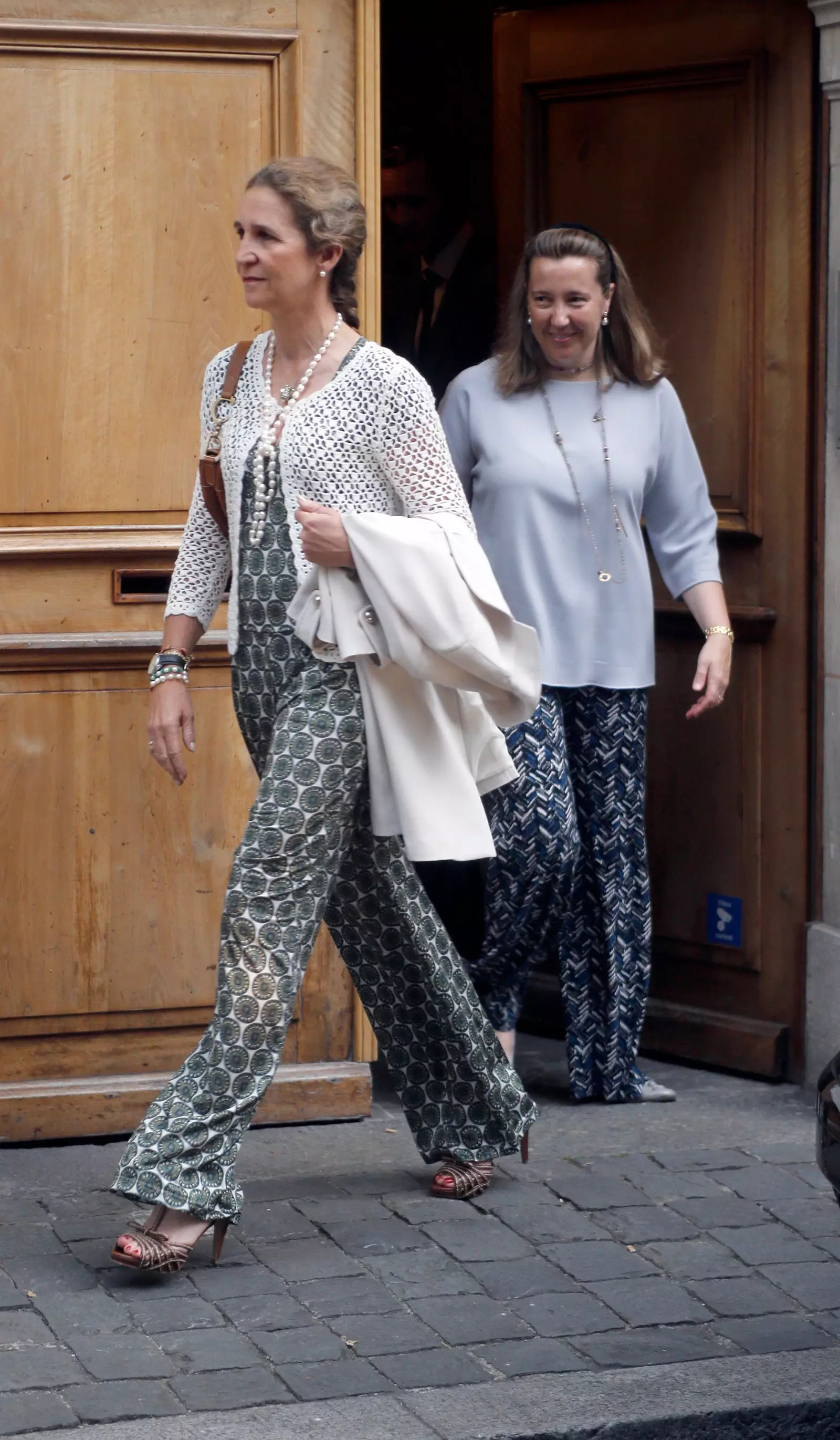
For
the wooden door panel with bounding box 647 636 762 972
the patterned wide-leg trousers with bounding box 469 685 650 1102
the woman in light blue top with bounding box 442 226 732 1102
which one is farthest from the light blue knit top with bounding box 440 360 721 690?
the wooden door panel with bounding box 647 636 762 972

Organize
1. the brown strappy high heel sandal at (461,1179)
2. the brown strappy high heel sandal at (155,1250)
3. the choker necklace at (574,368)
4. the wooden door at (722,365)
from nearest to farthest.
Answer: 1. the brown strappy high heel sandal at (155,1250)
2. the brown strappy high heel sandal at (461,1179)
3. the choker necklace at (574,368)
4. the wooden door at (722,365)

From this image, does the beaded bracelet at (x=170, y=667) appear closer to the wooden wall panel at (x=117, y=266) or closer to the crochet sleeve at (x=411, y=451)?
the crochet sleeve at (x=411, y=451)

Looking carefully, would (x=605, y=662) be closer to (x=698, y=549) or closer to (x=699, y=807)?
(x=698, y=549)

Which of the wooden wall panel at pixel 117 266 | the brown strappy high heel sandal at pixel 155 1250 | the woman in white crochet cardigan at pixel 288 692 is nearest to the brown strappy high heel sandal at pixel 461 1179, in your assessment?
the woman in white crochet cardigan at pixel 288 692

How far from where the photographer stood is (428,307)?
6.67 metres

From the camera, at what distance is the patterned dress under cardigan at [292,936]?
4.04 metres

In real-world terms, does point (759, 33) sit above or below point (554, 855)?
above

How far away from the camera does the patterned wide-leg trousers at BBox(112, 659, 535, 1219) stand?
4.04 metres

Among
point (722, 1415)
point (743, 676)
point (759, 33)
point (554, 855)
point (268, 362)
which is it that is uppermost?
point (759, 33)

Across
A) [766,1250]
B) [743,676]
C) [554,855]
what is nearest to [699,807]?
[743,676]

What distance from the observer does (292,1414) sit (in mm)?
3479

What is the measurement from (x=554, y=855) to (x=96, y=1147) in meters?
1.26

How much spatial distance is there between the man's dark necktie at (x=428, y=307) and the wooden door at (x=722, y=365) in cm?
64

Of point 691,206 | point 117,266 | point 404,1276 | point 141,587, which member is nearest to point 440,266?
point 691,206
